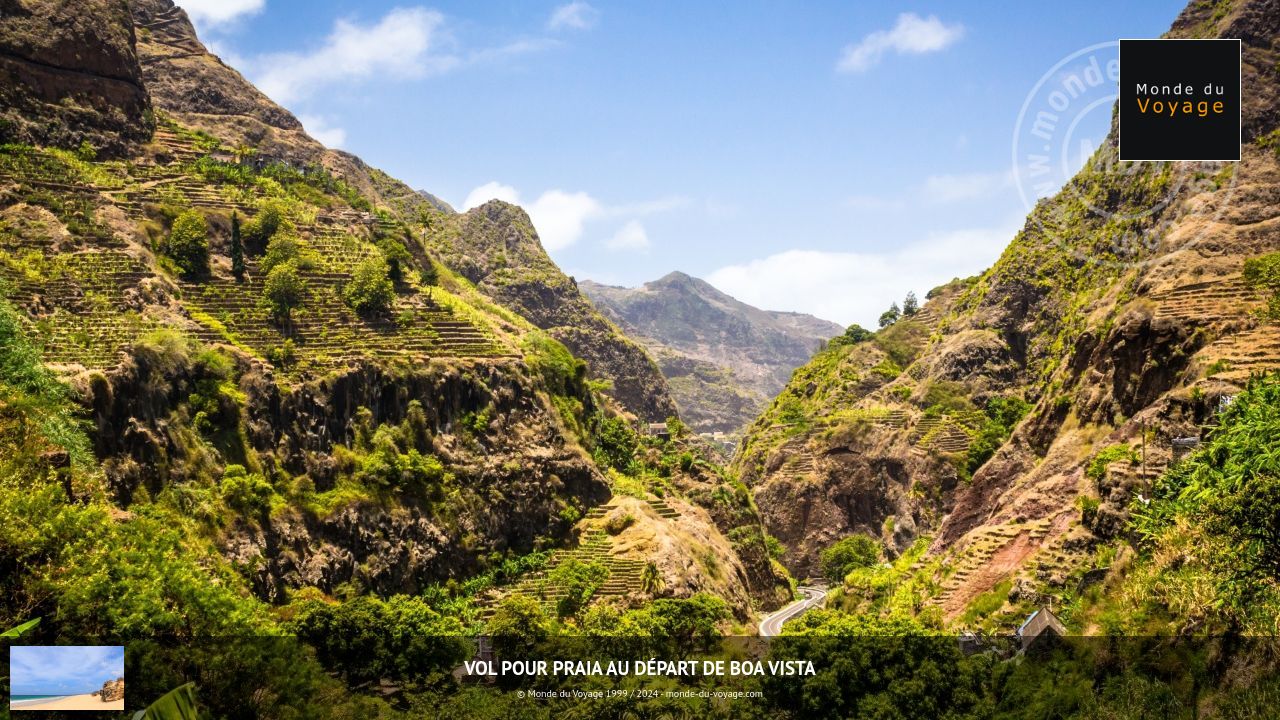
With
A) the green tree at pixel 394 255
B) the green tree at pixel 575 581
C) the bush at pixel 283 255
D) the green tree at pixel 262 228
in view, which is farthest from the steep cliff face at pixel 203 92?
the green tree at pixel 575 581

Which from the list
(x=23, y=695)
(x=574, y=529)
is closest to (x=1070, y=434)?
(x=574, y=529)

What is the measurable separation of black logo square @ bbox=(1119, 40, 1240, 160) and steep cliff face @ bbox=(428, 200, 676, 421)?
346ft

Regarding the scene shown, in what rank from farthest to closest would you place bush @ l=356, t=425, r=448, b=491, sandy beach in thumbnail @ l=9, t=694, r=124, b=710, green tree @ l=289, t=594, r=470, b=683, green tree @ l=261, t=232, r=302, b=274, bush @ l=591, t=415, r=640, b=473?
A: bush @ l=591, t=415, r=640, b=473 → green tree @ l=261, t=232, r=302, b=274 → bush @ l=356, t=425, r=448, b=491 → green tree @ l=289, t=594, r=470, b=683 → sandy beach in thumbnail @ l=9, t=694, r=124, b=710

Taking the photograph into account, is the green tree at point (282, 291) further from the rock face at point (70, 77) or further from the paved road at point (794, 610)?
the paved road at point (794, 610)

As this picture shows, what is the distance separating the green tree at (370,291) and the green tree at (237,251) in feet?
25.5

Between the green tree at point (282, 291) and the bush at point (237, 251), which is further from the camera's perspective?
the bush at point (237, 251)

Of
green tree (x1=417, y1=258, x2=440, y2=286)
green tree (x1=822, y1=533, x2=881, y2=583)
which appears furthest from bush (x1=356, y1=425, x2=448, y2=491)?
green tree (x1=822, y1=533, x2=881, y2=583)

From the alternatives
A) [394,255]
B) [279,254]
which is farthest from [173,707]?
[394,255]

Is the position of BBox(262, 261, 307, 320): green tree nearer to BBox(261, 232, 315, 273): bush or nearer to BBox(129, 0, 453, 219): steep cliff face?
BBox(261, 232, 315, 273): bush

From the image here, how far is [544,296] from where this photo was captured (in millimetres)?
156875

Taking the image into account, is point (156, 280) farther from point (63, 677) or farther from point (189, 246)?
point (63, 677)

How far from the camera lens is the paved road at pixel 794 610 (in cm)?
6950

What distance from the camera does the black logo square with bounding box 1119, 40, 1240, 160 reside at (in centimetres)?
4081

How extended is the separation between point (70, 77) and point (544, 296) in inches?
3530
